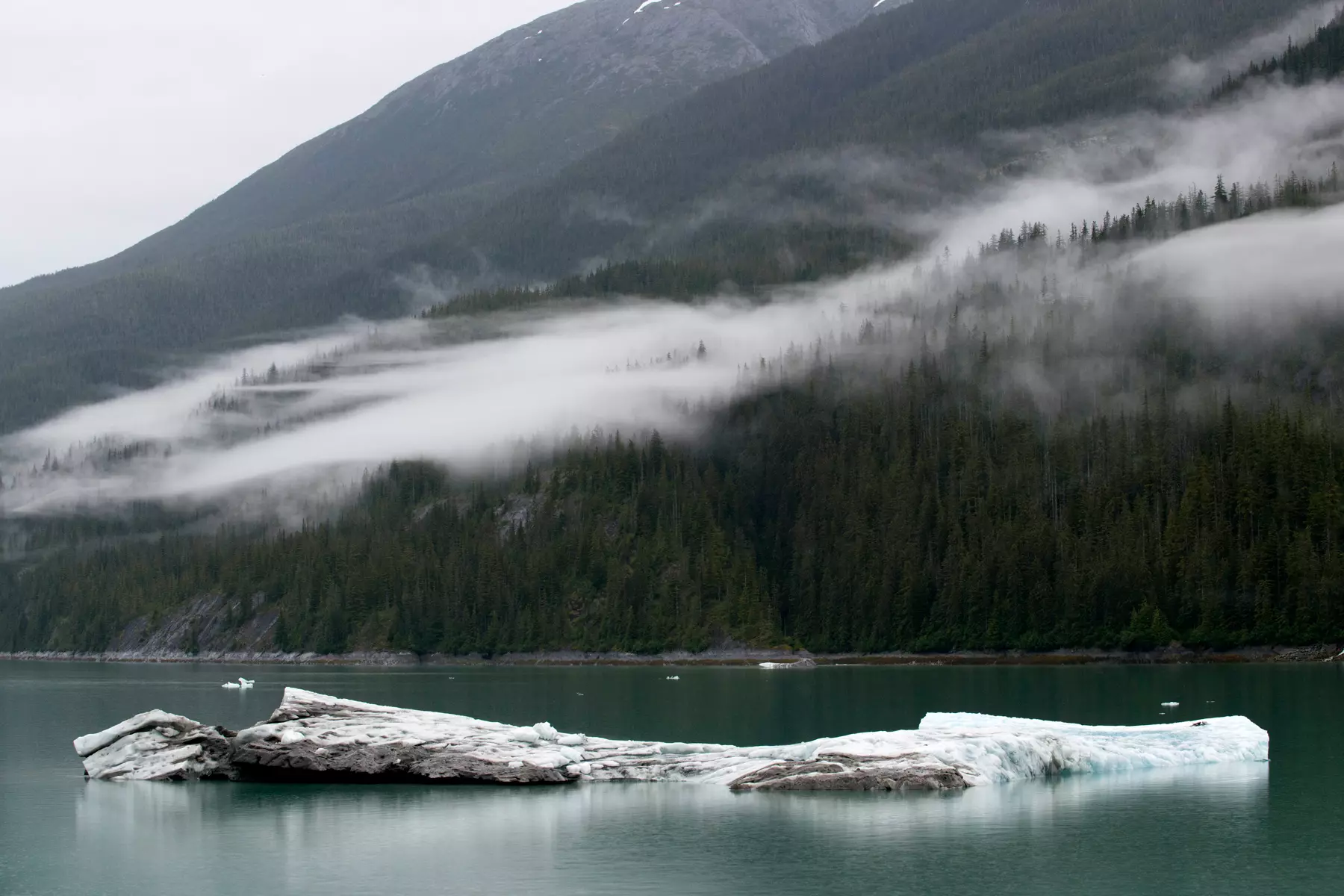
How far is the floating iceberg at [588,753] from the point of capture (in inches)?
2763

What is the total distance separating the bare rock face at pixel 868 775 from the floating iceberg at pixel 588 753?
4 centimetres

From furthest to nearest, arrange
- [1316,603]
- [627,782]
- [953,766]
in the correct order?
1. [1316,603]
2. [627,782]
3. [953,766]

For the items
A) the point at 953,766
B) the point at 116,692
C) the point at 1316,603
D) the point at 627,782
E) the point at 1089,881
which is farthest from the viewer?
the point at 1316,603

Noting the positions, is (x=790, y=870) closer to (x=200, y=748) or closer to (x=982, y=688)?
(x=200, y=748)

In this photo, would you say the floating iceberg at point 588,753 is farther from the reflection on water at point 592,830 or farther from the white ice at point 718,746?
the reflection on water at point 592,830

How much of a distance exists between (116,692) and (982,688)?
3393 inches

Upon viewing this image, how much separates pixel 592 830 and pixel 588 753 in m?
14.0

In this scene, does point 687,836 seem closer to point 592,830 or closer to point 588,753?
point 592,830

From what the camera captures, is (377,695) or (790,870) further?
(377,695)

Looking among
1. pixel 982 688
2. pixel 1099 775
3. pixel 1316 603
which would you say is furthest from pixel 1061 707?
pixel 1316 603

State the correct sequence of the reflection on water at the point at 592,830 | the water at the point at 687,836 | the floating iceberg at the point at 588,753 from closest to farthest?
the water at the point at 687,836
the reflection on water at the point at 592,830
the floating iceberg at the point at 588,753

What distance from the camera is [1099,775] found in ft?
251

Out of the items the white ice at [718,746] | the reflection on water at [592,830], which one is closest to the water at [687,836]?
the reflection on water at [592,830]

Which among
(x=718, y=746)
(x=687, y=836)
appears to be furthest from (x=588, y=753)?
(x=687, y=836)
